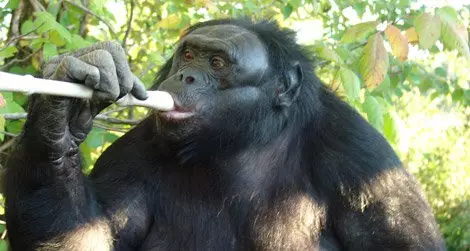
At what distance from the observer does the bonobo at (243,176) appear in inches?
214

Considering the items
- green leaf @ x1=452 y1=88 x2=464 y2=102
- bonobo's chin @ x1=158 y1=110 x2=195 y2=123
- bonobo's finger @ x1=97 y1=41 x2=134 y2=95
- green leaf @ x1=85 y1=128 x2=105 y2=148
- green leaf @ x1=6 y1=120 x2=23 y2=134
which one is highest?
bonobo's finger @ x1=97 y1=41 x2=134 y2=95

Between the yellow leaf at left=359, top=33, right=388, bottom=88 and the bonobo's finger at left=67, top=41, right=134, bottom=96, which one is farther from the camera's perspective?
the yellow leaf at left=359, top=33, right=388, bottom=88

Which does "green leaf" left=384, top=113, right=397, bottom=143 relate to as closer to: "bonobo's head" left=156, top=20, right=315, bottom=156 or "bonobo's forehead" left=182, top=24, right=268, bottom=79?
"bonobo's head" left=156, top=20, right=315, bottom=156

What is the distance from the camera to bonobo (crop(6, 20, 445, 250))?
17.9 feet

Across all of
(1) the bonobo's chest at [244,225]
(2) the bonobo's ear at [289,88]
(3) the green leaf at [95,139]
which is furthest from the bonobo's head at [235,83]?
(3) the green leaf at [95,139]

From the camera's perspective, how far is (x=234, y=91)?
5.61 m

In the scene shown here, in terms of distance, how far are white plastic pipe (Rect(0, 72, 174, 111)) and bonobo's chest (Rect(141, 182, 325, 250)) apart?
3.23 ft

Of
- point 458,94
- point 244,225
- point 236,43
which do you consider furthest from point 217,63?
point 458,94

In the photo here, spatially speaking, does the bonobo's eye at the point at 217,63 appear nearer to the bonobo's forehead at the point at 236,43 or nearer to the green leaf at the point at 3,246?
the bonobo's forehead at the point at 236,43

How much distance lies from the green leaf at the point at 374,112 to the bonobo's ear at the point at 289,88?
31.3 inches

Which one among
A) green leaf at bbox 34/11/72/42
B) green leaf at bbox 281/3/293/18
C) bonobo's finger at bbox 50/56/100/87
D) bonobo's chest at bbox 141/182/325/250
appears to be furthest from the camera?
green leaf at bbox 281/3/293/18

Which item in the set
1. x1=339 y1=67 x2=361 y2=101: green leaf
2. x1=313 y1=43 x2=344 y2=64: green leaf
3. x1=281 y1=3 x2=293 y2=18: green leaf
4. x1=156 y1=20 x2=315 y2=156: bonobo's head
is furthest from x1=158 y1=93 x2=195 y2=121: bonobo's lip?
x1=281 y1=3 x2=293 y2=18: green leaf

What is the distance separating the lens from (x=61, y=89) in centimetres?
388

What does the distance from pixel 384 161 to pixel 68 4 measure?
3.64 metres
